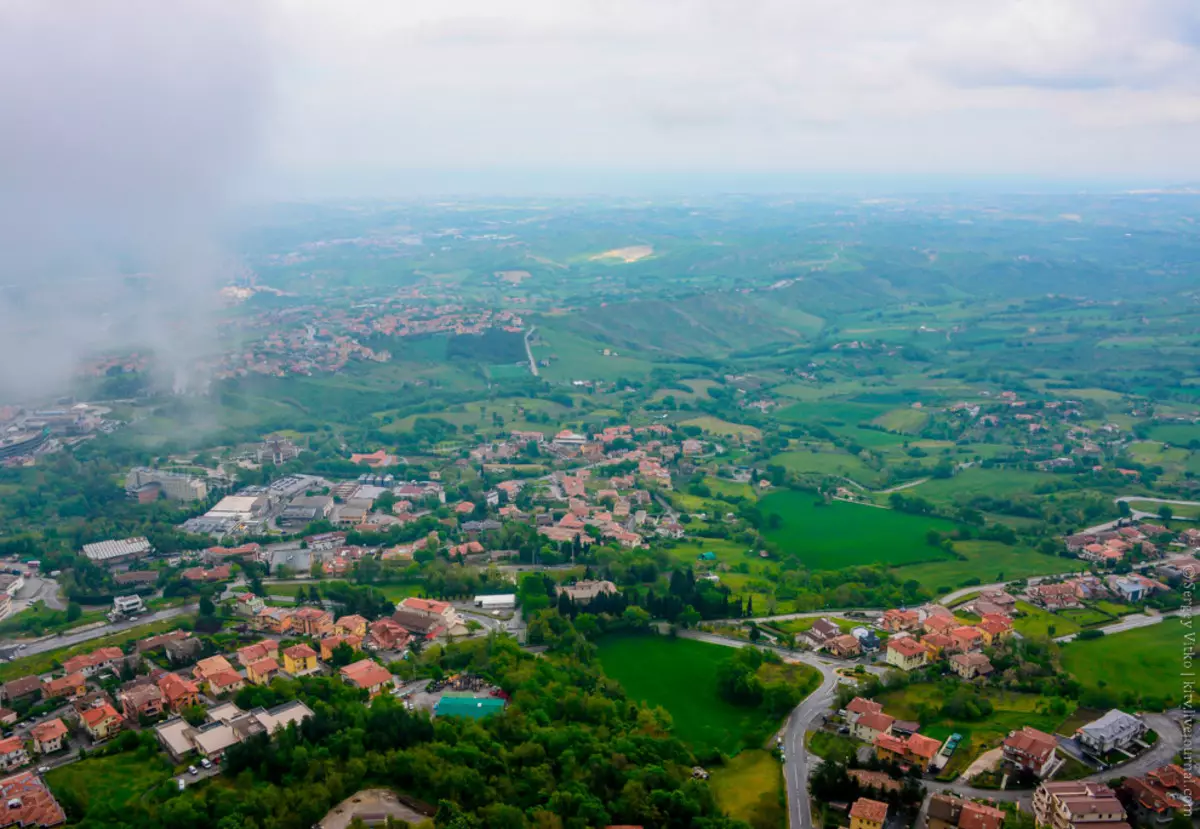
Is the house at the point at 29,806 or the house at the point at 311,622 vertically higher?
the house at the point at 29,806

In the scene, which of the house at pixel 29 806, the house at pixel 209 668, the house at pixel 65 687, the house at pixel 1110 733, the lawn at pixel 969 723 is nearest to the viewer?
the house at pixel 29 806

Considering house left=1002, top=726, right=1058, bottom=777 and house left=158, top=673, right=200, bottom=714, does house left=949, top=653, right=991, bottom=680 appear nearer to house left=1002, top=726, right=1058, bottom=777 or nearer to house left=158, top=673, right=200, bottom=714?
house left=1002, top=726, right=1058, bottom=777

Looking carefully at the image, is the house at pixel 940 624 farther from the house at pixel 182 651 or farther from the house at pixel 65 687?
the house at pixel 65 687

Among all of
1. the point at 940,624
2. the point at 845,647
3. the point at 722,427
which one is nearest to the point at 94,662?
the point at 845,647

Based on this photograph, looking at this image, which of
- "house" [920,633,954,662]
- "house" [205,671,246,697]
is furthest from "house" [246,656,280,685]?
"house" [920,633,954,662]

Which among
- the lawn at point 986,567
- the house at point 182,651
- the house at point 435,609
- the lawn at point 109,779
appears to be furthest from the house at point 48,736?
the lawn at point 986,567

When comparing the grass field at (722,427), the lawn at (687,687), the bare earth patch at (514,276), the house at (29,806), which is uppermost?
the bare earth patch at (514,276)

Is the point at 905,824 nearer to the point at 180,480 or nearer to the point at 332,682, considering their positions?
the point at 332,682
